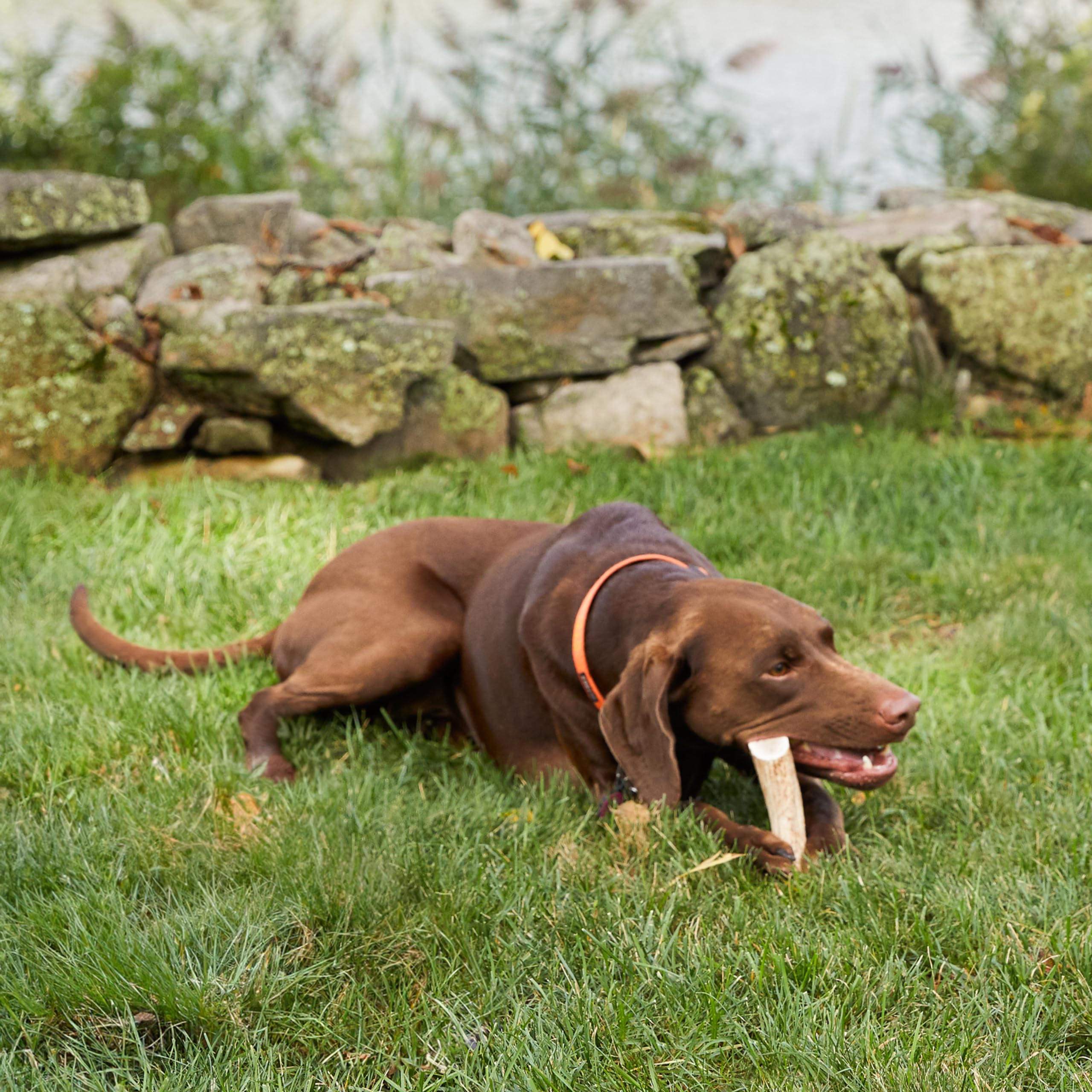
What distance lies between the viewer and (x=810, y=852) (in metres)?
2.44

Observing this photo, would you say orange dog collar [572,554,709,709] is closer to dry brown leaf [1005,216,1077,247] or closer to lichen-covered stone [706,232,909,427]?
lichen-covered stone [706,232,909,427]

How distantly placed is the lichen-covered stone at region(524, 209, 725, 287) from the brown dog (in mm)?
2738

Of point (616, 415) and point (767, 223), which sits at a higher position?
point (767, 223)

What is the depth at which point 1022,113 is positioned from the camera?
7234 millimetres

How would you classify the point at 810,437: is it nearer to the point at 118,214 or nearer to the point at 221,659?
the point at 221,659

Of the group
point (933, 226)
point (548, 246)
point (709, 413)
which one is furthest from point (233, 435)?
point (933, 226)

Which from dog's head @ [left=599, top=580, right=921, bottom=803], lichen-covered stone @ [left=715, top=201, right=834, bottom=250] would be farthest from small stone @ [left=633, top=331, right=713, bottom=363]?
dog's head @ [left=599, top=580, right=921, bottom=803]

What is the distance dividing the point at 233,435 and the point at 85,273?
3.52 feet

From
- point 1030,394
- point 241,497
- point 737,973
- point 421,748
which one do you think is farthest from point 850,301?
point 737,973

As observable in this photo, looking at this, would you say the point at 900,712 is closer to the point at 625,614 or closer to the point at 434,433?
the point at 625,614

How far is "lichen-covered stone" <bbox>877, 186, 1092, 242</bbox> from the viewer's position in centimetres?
625

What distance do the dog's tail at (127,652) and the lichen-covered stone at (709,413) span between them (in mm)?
2795

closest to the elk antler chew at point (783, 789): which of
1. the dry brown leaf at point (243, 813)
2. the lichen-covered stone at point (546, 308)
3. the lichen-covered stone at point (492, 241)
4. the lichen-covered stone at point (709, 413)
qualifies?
the dry brown leaf at point (243, 813)

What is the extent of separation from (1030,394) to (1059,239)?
92 centimetres
